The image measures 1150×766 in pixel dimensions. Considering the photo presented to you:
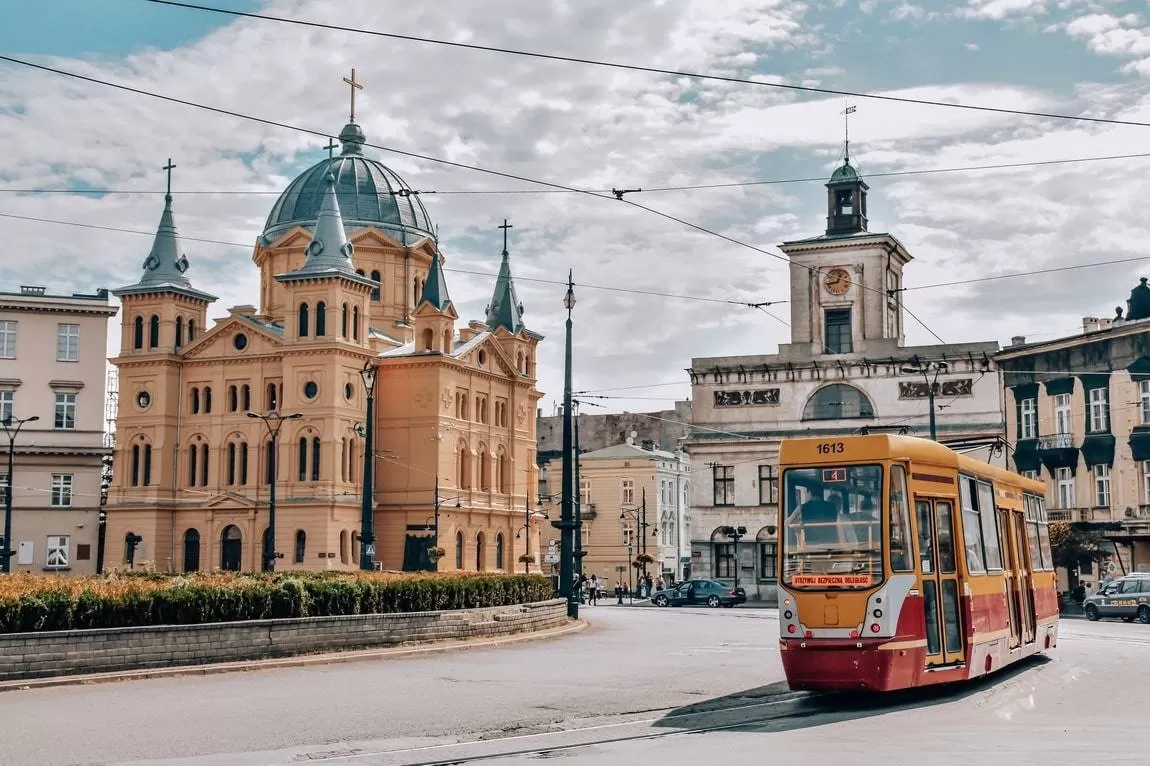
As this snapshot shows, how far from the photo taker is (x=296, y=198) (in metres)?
80.7

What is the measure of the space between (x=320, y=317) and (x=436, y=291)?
20.8ft

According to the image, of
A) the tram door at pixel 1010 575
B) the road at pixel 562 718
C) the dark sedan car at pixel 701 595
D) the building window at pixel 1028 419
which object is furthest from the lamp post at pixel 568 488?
the building window at pixel 1028 419

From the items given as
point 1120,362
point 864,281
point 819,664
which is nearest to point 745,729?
point 819,664

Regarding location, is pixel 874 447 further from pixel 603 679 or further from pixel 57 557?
pixel 57 557

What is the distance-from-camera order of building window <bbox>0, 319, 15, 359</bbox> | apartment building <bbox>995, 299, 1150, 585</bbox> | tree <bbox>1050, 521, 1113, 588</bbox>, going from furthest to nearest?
building window <bbox>0, 319, 15, 359</bbox> → apartment building <bbox>995, 299, 1150, 585</bbox> → tree <bbox>1050, 521, 1113, 588</bbox>

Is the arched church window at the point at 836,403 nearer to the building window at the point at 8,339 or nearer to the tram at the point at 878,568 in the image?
the building window at the point at 8,339

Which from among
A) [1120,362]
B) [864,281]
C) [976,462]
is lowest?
[976,462]

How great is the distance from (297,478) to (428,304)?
1141cm

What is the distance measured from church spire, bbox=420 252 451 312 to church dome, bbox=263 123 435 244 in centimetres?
722

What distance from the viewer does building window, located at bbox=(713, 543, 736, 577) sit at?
66.2 metres

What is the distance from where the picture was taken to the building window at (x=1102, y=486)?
53.2m

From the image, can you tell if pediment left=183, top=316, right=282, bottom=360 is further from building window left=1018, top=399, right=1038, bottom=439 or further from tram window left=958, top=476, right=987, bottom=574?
tram window left=958, top=476, right=987, bottom=574

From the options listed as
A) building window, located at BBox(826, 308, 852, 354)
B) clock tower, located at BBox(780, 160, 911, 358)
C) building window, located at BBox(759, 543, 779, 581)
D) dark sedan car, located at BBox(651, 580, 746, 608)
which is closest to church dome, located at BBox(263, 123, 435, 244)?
clock tower, located at BBox(780, 160, 911, 358)

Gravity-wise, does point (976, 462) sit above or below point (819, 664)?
above
